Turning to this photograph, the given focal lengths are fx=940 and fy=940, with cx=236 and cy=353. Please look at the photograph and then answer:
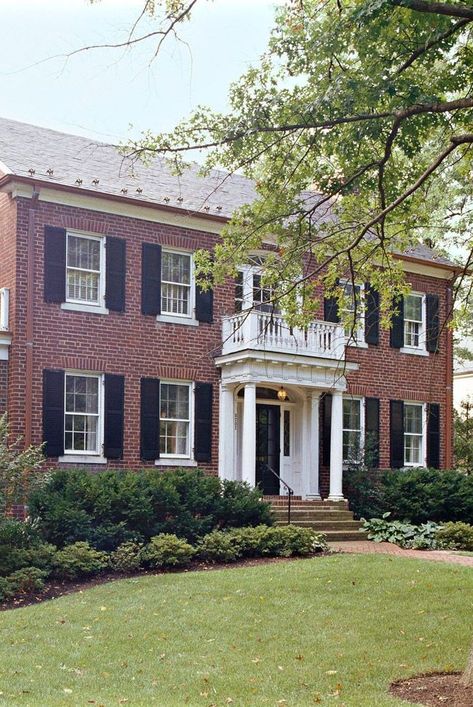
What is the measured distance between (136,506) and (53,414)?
326 cm

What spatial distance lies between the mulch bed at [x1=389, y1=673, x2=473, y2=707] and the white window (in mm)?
13215

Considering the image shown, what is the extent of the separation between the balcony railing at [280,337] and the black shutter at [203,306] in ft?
1.28

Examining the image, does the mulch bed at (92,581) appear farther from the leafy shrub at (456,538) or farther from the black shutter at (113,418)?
the black shutter at (113,418)

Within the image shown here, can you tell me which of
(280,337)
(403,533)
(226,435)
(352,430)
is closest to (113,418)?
(226,435)

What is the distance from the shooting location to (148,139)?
419 inches

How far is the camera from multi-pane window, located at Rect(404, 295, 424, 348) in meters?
24.1

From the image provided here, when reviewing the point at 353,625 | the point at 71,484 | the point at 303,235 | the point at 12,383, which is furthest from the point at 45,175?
the point at 353,625

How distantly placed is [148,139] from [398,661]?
6.21 m

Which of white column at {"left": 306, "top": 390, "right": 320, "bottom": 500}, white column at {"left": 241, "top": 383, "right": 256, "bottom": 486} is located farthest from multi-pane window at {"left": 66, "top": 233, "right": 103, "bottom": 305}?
white column at {"left": 306, "top": 390, "right": 320, "bottom": 500}

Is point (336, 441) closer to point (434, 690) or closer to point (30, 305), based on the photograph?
point (30, 305)

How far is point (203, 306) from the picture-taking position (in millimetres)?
20266

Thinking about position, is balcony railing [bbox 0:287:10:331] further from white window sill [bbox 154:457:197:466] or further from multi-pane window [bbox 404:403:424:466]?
multi-pane window [bbox 404:403:424:466]

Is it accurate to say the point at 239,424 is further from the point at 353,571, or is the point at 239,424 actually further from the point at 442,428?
the point at 353,571

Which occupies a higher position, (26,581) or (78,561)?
(78,561)
